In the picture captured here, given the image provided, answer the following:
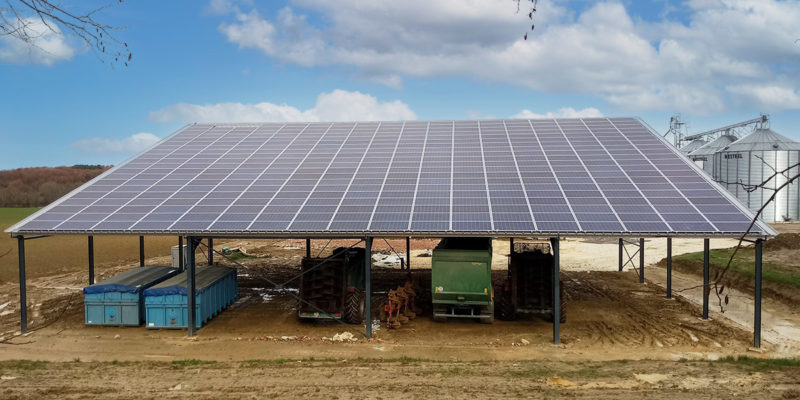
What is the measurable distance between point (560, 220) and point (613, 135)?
1181 centimetres

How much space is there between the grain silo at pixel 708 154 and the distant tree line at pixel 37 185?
9603 centimetres

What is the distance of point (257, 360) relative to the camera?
1642 cm

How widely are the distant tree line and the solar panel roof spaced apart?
79.1m

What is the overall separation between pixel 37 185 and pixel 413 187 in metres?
113

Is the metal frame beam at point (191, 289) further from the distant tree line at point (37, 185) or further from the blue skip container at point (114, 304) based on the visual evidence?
the distant tree line at point (37, 185)

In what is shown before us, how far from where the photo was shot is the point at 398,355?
16859 millimetres

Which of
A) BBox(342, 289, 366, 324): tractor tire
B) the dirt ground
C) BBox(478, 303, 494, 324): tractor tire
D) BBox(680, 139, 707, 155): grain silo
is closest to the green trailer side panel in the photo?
BBox(478, 303, 494, 324): tractor tire

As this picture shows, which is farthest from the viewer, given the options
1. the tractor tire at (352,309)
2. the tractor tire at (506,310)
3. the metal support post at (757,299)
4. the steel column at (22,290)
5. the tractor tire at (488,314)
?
the tractor tire at (506,310)

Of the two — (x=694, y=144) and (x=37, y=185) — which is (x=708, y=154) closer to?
(x=694, y=144)

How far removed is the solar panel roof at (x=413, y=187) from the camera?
18.2 meters

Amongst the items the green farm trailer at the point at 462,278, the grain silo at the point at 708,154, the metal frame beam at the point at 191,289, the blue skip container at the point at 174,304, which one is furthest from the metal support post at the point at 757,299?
the grain silo at the point at 708,154

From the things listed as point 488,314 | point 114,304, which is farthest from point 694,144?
point 114,304

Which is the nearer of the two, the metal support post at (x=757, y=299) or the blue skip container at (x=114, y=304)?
the metal support post at (x=757, y=299)

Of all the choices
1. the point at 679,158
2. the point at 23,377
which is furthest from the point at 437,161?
the point at 23,377
